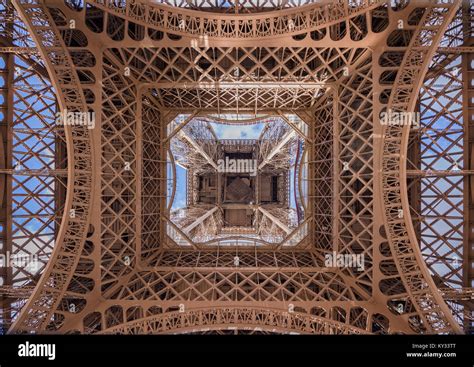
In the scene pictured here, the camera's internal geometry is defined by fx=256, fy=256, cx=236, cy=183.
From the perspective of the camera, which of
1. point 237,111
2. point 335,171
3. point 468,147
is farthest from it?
point 237,111

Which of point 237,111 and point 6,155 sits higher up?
point 237,111

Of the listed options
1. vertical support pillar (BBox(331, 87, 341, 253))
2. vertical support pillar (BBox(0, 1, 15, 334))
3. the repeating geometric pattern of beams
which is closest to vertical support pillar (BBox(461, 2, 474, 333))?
the repeating geometric pattern of beams

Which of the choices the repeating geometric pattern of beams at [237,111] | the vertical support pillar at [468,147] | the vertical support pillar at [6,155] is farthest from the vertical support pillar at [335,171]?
the vertical support pillar at [6,155]

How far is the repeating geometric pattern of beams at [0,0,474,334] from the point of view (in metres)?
9.76

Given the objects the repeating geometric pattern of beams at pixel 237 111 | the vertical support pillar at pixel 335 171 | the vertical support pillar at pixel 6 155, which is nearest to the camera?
the repeating geometric pattern of beams at pixel 237 111

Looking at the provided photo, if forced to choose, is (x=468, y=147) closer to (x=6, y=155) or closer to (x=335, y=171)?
(x=335, y=171)

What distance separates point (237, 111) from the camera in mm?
14531

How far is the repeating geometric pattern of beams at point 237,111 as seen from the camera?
384 inches

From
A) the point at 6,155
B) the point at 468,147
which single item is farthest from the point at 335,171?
the point at 6,155

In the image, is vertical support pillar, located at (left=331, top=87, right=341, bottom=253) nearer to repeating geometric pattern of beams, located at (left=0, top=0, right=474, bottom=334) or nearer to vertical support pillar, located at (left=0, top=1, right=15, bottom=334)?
repeating geometric pattern of beams, located at (left=0, top=0, right=474, bottom=334)

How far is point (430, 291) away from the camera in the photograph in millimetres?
9383

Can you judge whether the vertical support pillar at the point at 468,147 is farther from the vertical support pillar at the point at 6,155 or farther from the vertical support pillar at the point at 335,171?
the vertical support pillar at the point at 6,155
